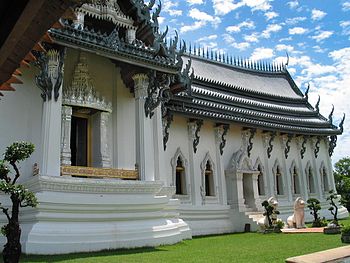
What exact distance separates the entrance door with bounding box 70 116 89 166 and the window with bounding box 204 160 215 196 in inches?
240

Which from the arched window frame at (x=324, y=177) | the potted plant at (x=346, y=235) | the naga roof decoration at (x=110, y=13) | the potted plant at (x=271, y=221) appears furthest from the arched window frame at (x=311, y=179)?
the naga roof decoration at (x=110, y=13)

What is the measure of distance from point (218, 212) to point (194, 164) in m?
2.03

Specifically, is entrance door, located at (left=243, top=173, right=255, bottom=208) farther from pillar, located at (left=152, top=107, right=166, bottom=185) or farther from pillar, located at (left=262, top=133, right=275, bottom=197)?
pillar, located at (left=152, top=107, right=166, bottom=185)

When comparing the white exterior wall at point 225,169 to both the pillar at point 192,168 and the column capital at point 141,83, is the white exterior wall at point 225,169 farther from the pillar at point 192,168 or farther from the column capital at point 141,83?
the column capital at point 141,83

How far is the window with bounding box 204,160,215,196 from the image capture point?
1476 centimetres

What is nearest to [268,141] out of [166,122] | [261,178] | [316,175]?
[261,178]

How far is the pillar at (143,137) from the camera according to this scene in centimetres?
945

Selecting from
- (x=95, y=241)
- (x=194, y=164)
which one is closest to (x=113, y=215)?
(x=95, y=241)

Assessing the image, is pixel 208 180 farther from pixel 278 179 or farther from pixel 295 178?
pixel 295 178

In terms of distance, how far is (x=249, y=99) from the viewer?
1917cm

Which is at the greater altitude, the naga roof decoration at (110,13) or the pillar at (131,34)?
the naga roof decoration at (110,13)

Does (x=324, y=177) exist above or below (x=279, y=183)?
above

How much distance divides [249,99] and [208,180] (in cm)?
606

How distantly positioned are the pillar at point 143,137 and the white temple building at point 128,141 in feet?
0.09
